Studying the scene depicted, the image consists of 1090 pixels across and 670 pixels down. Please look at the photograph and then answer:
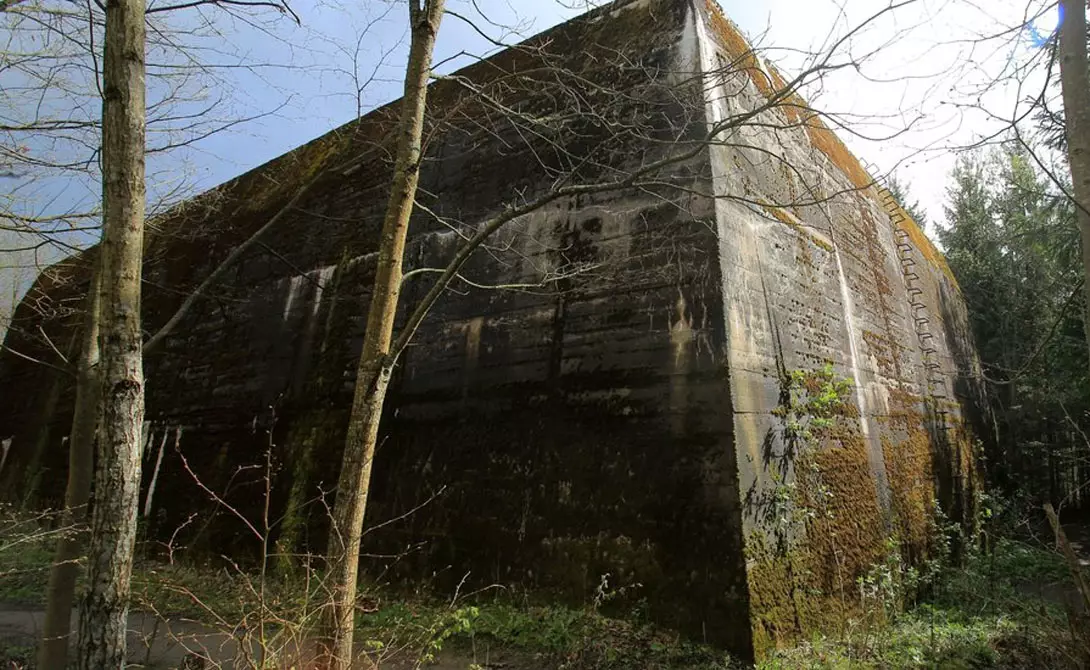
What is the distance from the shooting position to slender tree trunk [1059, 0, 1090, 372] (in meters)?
4.25

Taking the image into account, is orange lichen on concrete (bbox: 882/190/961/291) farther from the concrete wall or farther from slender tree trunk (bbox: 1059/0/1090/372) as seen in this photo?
slender tree trunk (bbox: 1059/0/1090/372)

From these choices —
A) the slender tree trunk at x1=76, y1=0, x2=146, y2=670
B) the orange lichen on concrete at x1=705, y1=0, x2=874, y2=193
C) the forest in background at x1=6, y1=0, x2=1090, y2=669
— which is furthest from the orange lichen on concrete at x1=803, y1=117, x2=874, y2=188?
the slender tree trunk at x1=76, y1=0, x2=146, y2=670

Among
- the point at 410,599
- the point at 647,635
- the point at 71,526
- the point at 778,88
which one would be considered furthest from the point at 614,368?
the point at 778,88

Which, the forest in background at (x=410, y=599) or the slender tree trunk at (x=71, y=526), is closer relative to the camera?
the forest in background at (x=410, y=599)

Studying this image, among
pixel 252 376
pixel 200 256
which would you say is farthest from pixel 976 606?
pixel 200 256

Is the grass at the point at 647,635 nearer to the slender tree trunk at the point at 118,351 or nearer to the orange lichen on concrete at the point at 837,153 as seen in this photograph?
the slender tree trunk at the point at 118,351

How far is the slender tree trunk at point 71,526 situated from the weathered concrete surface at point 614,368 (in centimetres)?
112

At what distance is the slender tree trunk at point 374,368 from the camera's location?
3.44m

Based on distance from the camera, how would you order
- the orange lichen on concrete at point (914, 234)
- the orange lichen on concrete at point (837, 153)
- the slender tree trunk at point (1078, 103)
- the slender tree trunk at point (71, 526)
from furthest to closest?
1. the orange lichen on concrete at point (914, 234)
2. the orange lichen on concrete at point (837, 153)
3. the slender tree trunk at point (1078, 103)
4. the slender tree trunk at point (71, 526)

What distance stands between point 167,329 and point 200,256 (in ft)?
24.0

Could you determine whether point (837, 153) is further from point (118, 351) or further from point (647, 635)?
point (118, 351)

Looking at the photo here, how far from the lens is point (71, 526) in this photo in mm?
4105

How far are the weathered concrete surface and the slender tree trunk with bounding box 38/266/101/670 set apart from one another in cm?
112

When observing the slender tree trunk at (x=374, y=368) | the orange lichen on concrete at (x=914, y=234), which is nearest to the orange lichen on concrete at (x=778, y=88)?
the orange lichen on concrete at (x=914, y=234)
